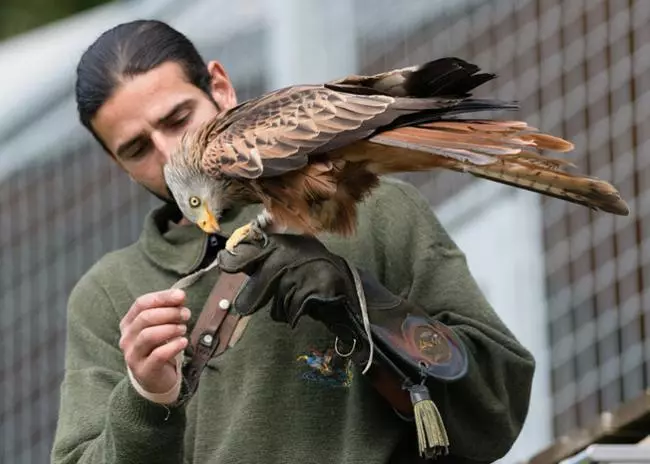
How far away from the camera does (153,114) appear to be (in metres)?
3.75

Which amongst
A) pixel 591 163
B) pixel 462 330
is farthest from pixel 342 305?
pixel 591 163

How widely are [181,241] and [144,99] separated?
0.32 meters

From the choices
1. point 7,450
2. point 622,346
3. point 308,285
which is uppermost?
point 308,285

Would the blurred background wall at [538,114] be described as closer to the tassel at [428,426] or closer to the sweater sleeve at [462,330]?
the sweater sleeve at [462,330]

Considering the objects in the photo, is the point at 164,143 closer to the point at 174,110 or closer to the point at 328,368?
the point at 174,110

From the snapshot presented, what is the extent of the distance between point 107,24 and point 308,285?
3175mm

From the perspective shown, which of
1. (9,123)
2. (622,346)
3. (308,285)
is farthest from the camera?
(9,123)

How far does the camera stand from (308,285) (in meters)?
3.27

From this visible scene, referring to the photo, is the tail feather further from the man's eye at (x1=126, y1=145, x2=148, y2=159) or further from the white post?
the white post

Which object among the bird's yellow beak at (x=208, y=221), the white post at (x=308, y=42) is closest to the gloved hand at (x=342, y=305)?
the bird's yellow beak at (x=208, y=221)

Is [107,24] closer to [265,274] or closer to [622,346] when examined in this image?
[622,346]

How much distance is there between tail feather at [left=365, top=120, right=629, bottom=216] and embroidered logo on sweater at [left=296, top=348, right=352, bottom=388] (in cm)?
44

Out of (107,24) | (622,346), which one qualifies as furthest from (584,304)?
(107,24)

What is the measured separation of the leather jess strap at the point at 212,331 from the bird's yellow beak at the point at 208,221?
15 centimetres
